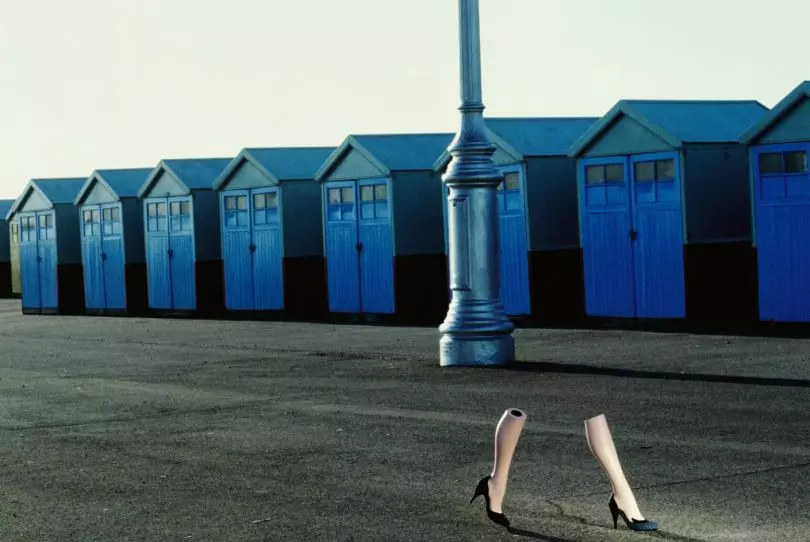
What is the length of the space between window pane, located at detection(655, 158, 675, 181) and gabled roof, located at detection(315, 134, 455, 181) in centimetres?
593

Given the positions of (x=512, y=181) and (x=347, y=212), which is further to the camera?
(x=347, y=212)

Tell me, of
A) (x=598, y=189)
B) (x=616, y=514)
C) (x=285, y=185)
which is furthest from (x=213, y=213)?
(x=616, y=514)

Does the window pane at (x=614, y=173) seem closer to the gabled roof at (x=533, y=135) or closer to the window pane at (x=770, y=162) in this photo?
the gabled roof at (x=533, y=135)

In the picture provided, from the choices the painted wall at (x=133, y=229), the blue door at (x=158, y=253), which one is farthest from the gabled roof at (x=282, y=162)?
the painted wall at (x=133, y=229)

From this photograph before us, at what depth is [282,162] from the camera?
95.7 ft

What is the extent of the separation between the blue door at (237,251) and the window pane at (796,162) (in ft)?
41.8

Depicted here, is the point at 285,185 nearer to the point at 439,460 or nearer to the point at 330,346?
the point at 330,346

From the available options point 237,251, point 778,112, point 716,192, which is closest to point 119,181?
point 237,251

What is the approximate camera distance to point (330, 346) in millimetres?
19422

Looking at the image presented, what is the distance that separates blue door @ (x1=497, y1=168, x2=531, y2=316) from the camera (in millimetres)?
23234

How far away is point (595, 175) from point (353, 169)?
590cm

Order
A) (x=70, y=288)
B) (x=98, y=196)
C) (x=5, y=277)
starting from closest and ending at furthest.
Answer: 1. (x=98, y=196)
2. (x=70, y=288)
3. (x=5, y=277)

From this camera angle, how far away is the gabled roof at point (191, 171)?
31.2 m

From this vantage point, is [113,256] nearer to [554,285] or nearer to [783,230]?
[554,285]
